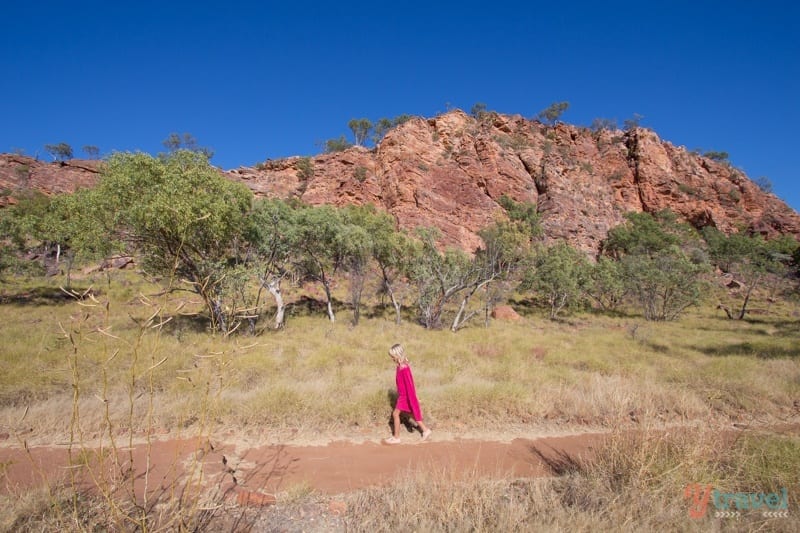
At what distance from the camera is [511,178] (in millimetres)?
42531

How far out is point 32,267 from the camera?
2227cm

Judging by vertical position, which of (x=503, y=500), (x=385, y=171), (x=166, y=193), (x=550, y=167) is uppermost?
(x=550, y=167)

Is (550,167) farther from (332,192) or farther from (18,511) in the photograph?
(18,511)

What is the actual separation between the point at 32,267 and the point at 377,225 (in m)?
22.9

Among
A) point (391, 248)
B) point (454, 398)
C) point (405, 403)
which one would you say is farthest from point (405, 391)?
point (391, 248)

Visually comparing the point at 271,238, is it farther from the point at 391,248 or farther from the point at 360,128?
the point at 360,128

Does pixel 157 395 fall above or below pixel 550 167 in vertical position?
below

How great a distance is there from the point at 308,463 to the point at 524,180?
44.4m

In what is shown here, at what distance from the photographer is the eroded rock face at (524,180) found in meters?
39.2

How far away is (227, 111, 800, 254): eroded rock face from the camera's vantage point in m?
39.2

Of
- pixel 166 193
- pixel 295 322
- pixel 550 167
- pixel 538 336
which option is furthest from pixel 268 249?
pixel 550 167

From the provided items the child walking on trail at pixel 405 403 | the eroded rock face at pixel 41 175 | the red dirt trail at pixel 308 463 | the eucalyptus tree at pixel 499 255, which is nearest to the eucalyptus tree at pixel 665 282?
the eucalyptus tree at pixel 499 255

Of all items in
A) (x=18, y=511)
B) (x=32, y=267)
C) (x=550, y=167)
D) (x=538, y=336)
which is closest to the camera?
(x=18, y=511)


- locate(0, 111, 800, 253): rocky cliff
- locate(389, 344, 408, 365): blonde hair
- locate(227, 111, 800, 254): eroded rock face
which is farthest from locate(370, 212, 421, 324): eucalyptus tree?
locate(227, 111, 800, 254): eroded rock face
